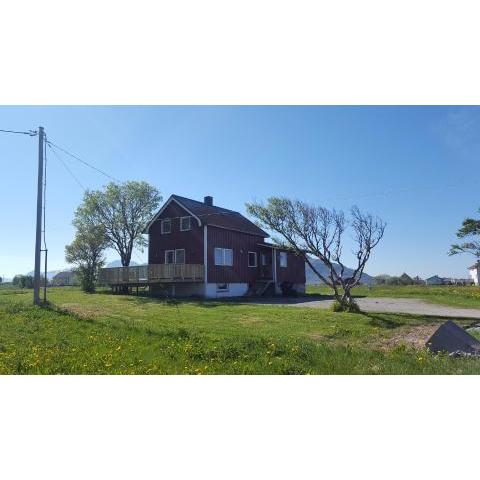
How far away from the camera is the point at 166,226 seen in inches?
861

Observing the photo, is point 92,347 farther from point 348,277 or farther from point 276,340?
point 348,277

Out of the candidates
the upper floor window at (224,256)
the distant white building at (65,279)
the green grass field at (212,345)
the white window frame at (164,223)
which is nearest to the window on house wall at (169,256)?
the white window frame at (164,223)

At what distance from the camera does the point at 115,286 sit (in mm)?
21000

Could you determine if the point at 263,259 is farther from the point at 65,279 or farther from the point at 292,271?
the point at 65,279

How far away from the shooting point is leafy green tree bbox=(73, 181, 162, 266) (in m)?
16.1

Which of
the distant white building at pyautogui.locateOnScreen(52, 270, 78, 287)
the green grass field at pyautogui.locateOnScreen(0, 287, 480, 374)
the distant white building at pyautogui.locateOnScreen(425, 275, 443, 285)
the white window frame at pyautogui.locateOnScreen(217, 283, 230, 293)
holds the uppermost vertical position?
the distant white building at pyautogui.locateOnScreen(425, 275, 443, 285)

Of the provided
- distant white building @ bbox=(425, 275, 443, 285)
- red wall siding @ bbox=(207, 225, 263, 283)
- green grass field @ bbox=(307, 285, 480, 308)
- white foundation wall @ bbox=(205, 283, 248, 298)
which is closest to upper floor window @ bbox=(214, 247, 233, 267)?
red wall siding @ bbox=(207, 225, 263, 283)

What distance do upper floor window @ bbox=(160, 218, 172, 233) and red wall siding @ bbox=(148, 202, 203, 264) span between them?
175 millimetres

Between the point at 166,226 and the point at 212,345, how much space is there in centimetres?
1605

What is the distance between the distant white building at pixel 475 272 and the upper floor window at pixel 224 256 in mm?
15729

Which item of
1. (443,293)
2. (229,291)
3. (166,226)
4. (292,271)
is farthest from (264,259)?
(443,293)

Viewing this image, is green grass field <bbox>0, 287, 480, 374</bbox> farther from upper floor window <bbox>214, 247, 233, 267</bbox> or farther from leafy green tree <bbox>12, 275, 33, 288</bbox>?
leafy green tree <bbox>12, 275, 33, 288</bbox>

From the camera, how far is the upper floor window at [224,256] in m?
21.6
